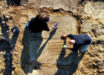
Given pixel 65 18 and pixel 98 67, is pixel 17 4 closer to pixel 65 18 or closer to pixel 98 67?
pixel 65 18

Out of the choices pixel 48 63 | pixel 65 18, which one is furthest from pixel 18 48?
pixel 65 18

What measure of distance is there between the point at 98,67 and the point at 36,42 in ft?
7.27

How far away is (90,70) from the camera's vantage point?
546 centimetres

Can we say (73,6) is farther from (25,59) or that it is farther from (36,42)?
(25,59)

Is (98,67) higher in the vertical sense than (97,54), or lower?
lower

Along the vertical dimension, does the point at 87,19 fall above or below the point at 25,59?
above

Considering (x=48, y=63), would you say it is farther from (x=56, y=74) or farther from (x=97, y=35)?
(x=97, y=35)

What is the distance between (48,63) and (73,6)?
6.82 feet

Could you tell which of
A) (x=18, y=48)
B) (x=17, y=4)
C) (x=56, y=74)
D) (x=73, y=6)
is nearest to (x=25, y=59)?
(x=18, y=48)

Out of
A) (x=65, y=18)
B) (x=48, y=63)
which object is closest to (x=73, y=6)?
(x=65, y=18)

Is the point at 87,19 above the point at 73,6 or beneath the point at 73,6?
beneath

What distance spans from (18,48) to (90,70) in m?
2.50

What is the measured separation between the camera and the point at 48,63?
546cm

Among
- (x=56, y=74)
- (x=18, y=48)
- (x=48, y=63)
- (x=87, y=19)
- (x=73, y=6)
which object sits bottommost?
(x=56, y=74)
